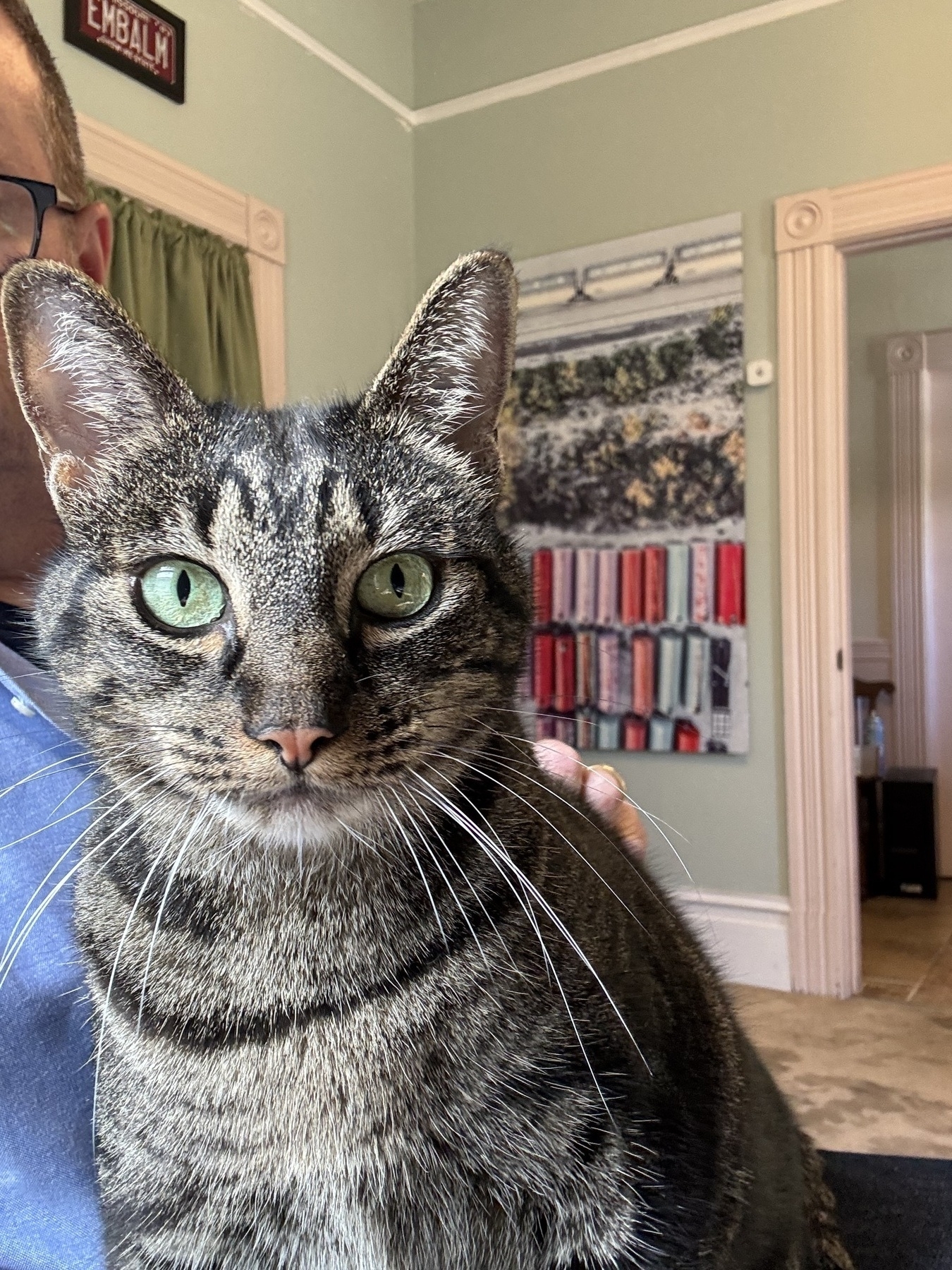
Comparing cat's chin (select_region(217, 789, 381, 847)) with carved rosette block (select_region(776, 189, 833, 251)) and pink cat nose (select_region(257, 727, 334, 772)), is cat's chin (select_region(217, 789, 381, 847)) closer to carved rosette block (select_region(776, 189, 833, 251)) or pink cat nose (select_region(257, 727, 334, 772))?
pink cat nose (select_region(257, 727, 334, 772))

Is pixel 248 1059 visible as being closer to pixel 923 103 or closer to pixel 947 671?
pixel 923 103

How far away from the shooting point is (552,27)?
310cm

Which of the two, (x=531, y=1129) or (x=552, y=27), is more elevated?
(x=552, y=27)

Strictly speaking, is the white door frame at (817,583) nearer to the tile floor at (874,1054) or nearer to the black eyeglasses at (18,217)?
the tile floor at (874,1054)

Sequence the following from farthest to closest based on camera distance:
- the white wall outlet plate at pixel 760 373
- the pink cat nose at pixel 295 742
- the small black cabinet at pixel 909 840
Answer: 1. the small black cabinet at pixel 909 840
2. the white wall outlet plate at pixel 760 373
3. the pink cat nose at pixel 295 742

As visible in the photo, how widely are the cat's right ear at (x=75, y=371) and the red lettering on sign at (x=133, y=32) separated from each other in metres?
2.07

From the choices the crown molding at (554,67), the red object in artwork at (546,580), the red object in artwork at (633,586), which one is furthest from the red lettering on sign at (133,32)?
the red object in artwork at (633,586)

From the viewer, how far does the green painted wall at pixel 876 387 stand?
182 inches

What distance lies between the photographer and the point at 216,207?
8.30 ft

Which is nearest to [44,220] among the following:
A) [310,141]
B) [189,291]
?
[189,291]

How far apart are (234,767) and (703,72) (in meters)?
3.00

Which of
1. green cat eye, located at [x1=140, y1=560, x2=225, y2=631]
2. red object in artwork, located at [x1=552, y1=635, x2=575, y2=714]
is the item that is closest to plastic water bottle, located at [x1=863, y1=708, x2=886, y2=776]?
red object in artwork, located at [x1=552, y1=635, x2=575, y2=714]

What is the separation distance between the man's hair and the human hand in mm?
747

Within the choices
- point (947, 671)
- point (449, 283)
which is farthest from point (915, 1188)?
point (947, 671)
